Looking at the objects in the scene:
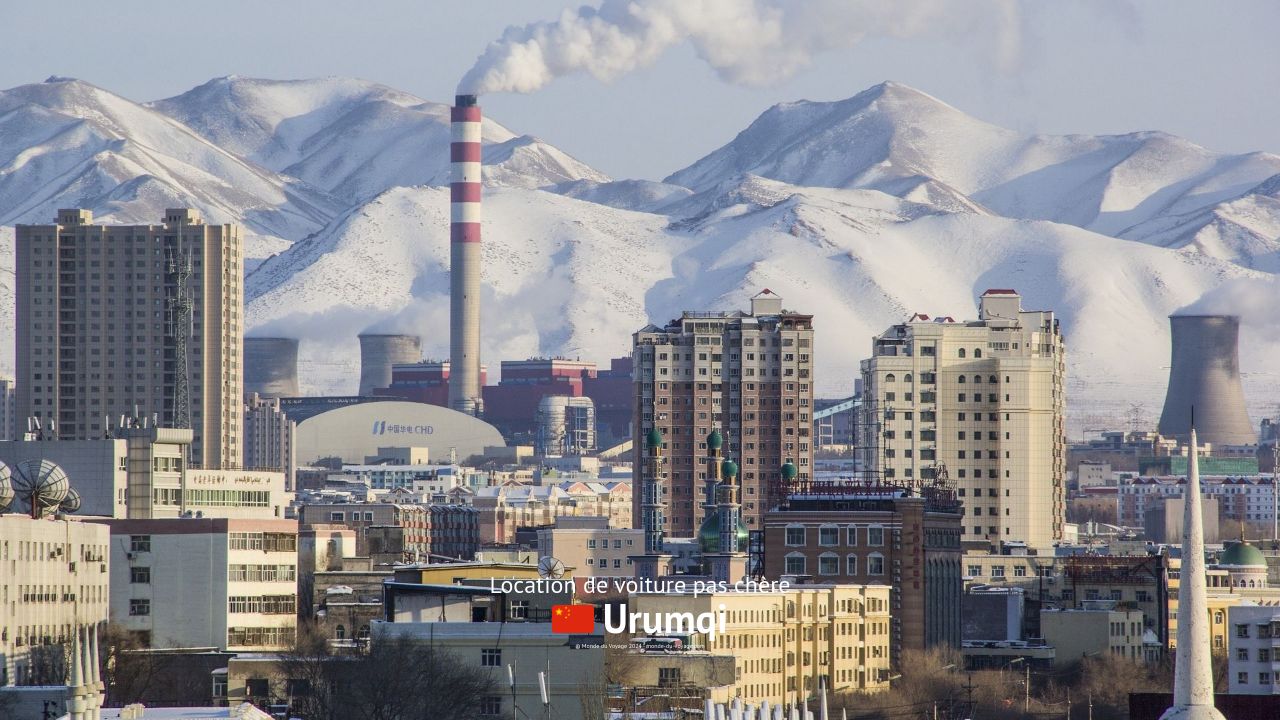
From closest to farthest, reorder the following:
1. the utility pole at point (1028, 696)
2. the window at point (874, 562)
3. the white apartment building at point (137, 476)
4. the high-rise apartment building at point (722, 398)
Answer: the utility pole at point (1028, 696)
the white apartment building at point (137, 476)
the window at point (874, 562)
the high-rise apartment building at point (722, 398)

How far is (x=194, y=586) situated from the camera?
285 ft

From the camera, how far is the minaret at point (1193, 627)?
1626 inches

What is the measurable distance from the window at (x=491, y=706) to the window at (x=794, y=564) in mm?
46772

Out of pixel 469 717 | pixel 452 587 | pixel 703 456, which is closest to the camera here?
pixel 469 717

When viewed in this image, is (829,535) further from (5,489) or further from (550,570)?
(5,489)

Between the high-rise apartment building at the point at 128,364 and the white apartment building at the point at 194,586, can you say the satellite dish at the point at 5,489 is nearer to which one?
the white apartment building at the point at 194,586

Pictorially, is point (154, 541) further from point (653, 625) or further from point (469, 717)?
point (469, 717)

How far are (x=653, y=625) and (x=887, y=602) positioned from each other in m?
25.2

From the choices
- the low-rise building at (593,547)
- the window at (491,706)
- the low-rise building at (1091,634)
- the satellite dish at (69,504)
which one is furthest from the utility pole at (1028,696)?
the low-rise building at (593,547)

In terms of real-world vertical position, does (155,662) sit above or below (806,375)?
below

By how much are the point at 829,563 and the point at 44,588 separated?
139 feet

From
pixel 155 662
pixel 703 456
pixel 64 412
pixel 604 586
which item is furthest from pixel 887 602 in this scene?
pixel 64 412

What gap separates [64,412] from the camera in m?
194

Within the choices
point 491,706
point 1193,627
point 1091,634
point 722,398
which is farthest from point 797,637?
point 722,398
